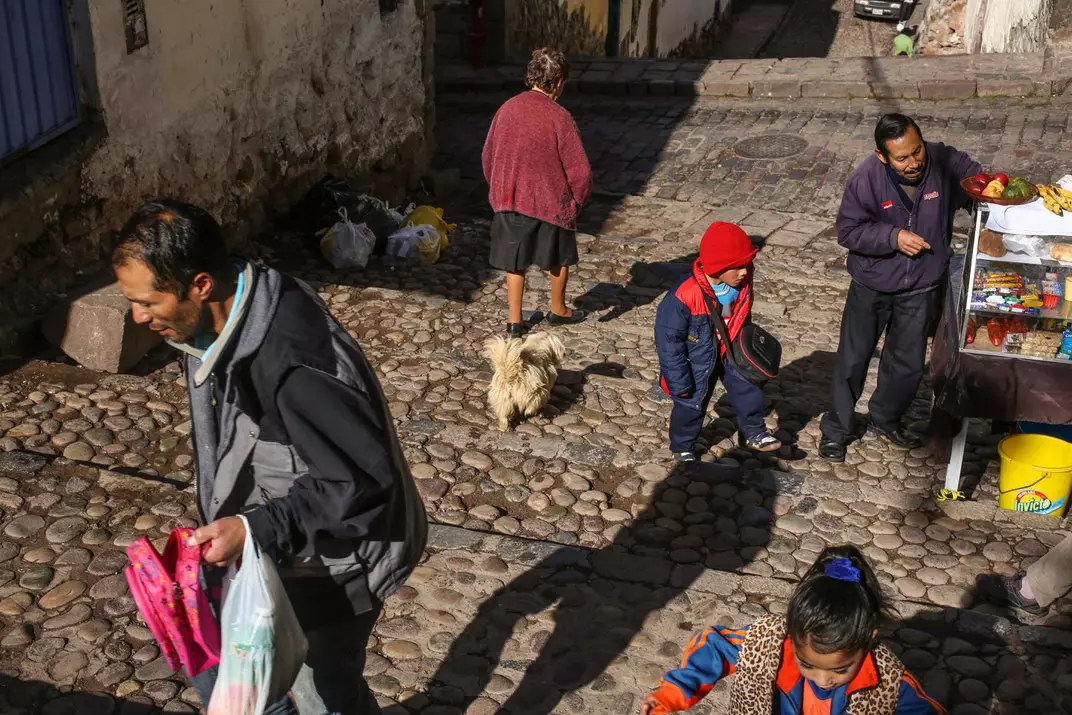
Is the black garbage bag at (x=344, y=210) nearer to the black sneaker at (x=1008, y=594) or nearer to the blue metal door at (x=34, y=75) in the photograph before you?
the blue metal door at (x=34, y=75)

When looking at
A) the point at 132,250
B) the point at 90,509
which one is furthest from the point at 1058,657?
the point at 90,509

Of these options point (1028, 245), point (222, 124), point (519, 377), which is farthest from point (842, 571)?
point (222, 124)

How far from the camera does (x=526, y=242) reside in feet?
24.7

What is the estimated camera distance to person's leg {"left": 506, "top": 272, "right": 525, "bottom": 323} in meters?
7.62

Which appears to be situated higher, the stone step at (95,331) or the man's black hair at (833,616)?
the man's black hair at (833,616)

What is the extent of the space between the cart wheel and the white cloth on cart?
4.17ft

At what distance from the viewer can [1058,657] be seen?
183 inches

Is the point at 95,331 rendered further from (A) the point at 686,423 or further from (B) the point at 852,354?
(B) the point at 852,354

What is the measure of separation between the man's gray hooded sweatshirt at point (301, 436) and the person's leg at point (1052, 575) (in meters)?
2.93

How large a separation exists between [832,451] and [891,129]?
1.69 metres

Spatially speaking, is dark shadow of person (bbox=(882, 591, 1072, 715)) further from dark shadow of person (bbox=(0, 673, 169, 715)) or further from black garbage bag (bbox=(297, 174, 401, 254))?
black garbage bag (bbox=(297, 174, 401, 254))

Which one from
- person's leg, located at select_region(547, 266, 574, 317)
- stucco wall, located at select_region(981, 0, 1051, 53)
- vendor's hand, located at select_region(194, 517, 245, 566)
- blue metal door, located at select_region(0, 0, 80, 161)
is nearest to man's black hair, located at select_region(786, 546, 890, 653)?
vendor's hand, located at select_region(194, 517, 245, 566)

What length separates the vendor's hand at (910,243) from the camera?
557 centimetres

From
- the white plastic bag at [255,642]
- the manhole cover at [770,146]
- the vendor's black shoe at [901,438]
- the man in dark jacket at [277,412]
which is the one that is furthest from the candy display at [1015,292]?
the manhole cover at [770,146]
